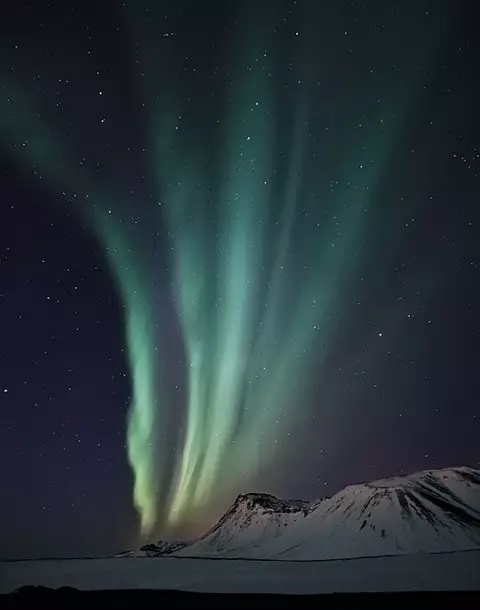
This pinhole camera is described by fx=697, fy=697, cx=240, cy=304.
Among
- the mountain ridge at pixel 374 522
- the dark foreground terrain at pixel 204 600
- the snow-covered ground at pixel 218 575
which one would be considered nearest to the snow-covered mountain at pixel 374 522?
the mountain ridge at pixel 374 522

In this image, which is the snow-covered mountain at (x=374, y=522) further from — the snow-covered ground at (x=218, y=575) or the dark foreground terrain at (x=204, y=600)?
the dark foreground terrain at (x=204, y=600)

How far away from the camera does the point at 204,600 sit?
31.6 m

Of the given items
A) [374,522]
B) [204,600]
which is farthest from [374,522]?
[204,600]

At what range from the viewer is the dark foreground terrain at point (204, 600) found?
23.2 m

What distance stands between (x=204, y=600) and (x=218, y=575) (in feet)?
47.2

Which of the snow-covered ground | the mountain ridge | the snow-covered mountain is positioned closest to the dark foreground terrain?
the snow-covered ground

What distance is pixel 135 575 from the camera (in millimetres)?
31969

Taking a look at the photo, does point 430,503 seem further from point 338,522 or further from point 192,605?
point 192,605

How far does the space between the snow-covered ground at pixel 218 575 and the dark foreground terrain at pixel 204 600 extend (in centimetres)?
41

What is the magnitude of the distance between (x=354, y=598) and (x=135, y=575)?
10.2 meters

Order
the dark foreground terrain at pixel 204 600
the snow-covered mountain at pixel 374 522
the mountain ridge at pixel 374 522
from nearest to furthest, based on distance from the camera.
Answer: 1. the dark foreground terrain at pixel 204 600
2. the mountain ridge at pixel 374 522
3. the snow-covered mountain at pixel 374 522

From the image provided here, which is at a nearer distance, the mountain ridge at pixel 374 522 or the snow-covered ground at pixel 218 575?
the snow-covered ground at pixel 218 575

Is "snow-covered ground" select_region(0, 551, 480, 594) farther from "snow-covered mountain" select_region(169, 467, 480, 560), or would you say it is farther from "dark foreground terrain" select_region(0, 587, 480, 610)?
"snow-covered mountain" select_region(169, 467, 480, 560)

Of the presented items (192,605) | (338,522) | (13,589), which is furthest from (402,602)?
(338,522)
